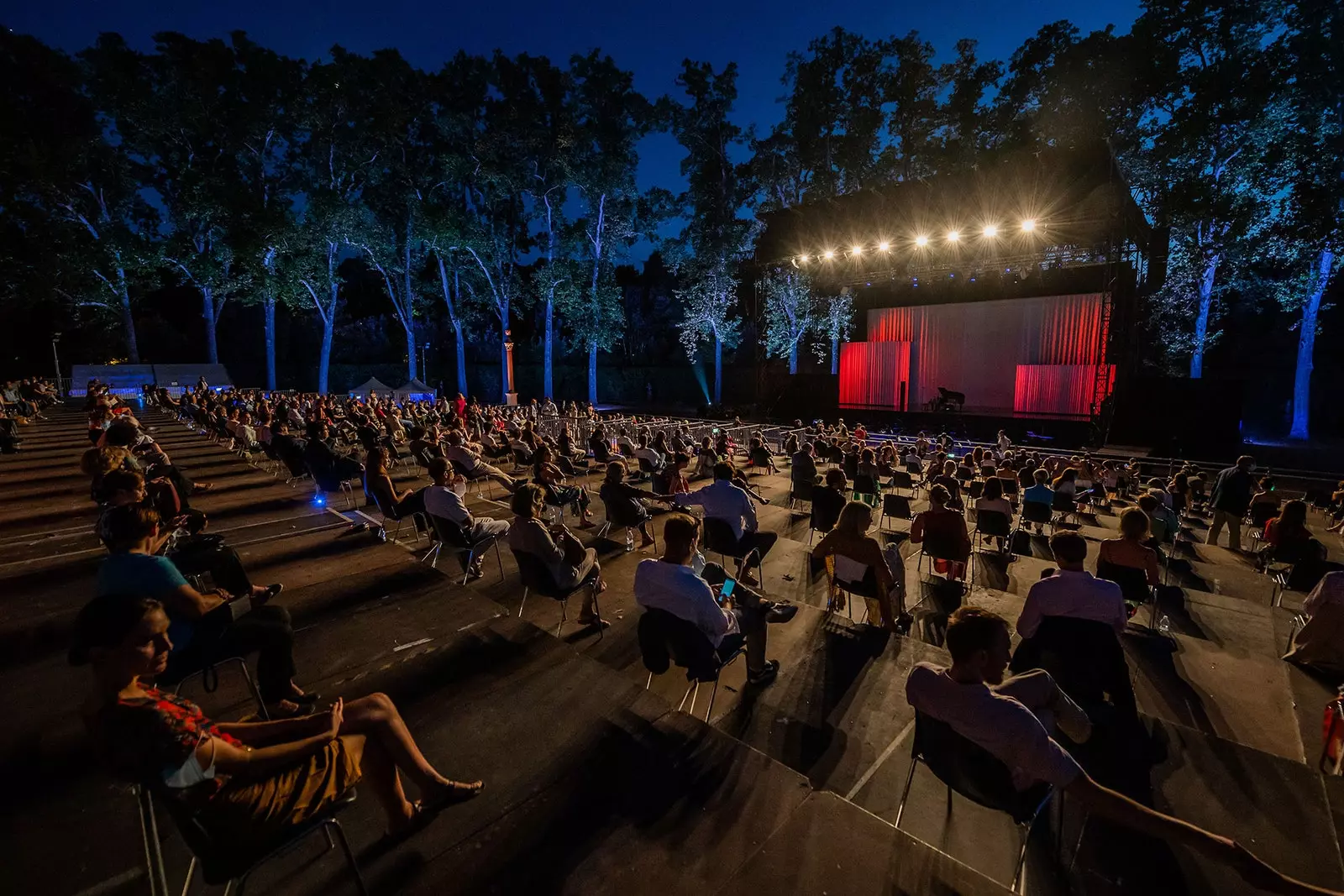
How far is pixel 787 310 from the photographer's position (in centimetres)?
2242

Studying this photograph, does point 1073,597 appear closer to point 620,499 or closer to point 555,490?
point 620,499

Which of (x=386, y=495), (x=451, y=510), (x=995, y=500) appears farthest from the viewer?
(x=995, y=500)

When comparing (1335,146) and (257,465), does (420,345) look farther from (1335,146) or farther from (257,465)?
(1335,146)

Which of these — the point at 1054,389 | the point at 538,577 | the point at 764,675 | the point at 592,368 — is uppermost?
the point at 592,368

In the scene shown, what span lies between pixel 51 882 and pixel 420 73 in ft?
105

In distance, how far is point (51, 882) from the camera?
6.01 feet

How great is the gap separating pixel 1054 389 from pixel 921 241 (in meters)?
Result: 9.75

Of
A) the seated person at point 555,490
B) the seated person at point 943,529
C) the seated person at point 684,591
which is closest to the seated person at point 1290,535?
the seated person at point 943,529

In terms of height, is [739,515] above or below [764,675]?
above

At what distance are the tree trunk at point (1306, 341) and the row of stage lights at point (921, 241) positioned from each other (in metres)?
10.2

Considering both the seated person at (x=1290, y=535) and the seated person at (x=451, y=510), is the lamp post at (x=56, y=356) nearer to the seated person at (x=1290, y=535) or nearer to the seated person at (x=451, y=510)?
the seated person at (x=451, y=510)

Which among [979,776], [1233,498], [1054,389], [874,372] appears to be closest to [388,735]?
[979,776]

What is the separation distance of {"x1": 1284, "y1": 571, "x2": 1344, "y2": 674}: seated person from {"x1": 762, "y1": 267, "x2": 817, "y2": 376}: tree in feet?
63.6

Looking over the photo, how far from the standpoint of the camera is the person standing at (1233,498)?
6.34 m
